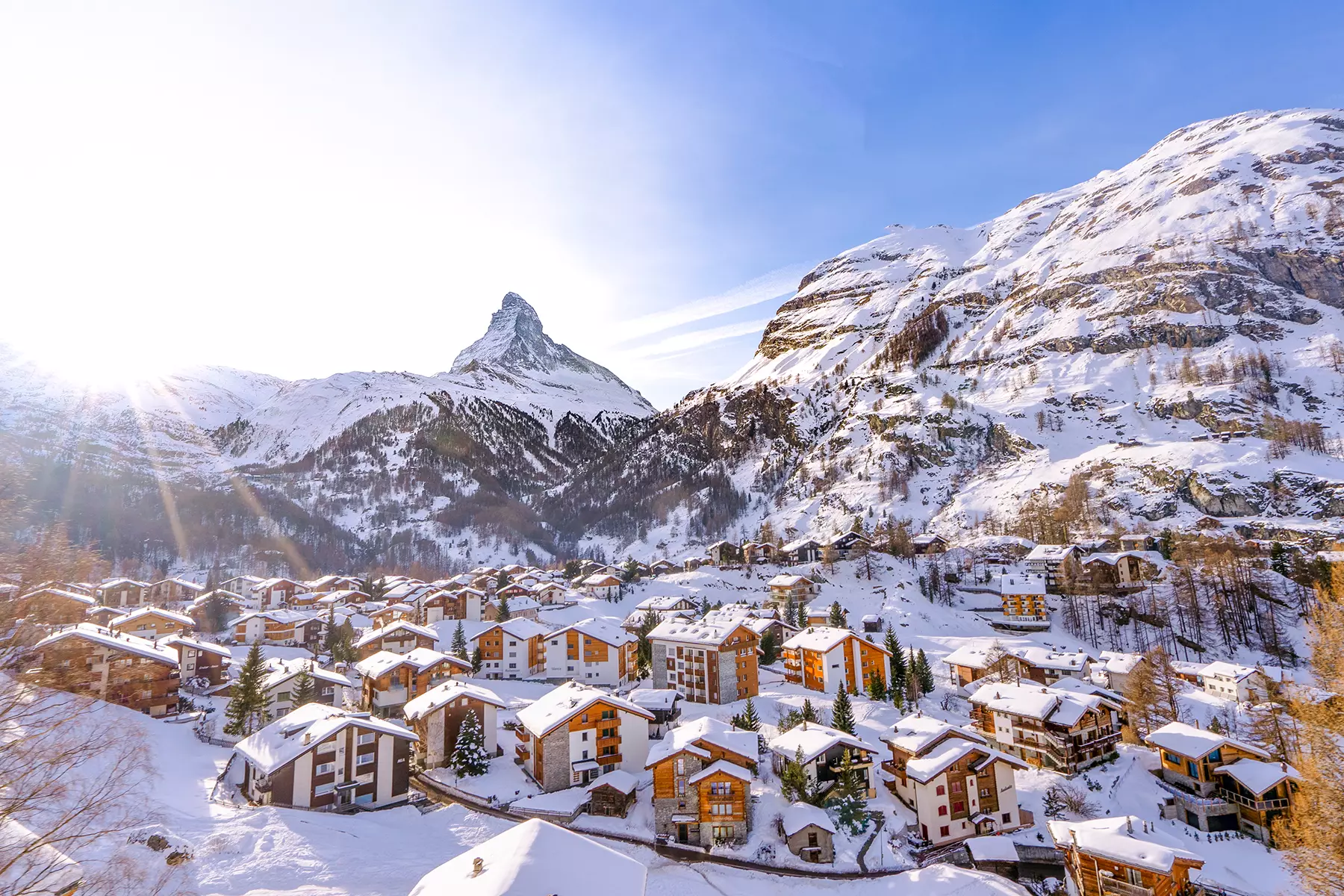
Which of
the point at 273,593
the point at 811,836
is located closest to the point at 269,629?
the point at 273,593

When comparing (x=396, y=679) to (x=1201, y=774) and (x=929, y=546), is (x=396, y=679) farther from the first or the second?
(x=929, y=546)

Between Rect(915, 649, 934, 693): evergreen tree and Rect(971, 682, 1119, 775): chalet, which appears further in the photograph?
Rect(915, 649, 934, 693): evergreen tree

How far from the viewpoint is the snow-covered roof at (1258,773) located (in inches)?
1075

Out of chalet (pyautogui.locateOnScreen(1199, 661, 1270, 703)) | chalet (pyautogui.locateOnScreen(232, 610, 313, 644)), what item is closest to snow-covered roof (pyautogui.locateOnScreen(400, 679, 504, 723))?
chalet (pyautogui.locateOnScreen(232, 610, 313, 644))

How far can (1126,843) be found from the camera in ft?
67.5

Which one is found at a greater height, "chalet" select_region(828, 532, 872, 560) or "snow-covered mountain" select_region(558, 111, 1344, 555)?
"snow-covered mountain" select_region(558, 111, 1344, 555)

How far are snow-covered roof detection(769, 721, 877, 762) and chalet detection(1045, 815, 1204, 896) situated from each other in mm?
9338

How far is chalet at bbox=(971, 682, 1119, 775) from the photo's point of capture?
107ft

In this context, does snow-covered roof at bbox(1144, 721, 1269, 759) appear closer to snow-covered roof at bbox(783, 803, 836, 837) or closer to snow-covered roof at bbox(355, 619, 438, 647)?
snow-covered roof at bbox(783, 803, 836, 837)

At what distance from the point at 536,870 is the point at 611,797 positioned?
54.6 ft

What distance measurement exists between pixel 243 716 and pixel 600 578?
4726cm

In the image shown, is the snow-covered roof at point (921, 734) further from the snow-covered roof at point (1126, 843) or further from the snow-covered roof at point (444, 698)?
the snow-covered roof at point (444, 698)

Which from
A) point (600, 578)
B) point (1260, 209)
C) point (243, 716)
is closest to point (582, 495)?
point (600, 578)

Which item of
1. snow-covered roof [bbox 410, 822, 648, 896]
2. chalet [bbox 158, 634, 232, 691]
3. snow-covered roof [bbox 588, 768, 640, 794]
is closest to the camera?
snow-covered roof [bbox 410, 822, 648, 896]
